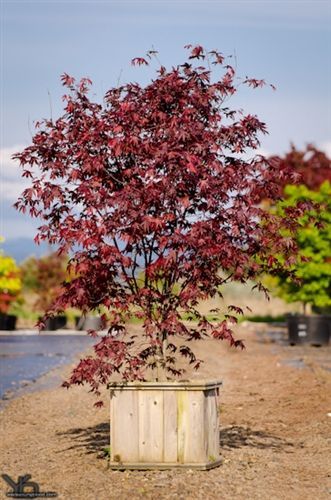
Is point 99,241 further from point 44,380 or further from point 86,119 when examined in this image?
point 44,380

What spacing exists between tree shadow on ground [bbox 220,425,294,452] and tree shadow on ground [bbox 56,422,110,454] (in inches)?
50.8

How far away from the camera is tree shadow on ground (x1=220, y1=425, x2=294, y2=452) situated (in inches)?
419

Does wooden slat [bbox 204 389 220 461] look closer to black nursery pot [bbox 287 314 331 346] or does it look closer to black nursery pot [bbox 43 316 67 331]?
black nursery pot [bbox 287 314 331 346]

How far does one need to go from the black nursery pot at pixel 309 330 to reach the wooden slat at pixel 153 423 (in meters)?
21.8

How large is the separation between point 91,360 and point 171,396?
2.73 ft

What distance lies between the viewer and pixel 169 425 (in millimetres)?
9039

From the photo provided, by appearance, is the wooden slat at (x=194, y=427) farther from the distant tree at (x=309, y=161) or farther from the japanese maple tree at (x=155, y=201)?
the distant tree at (x=309, y=161)

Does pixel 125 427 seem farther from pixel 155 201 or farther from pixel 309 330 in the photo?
pixel 309 330

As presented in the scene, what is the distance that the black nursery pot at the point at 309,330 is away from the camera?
30.5 meters

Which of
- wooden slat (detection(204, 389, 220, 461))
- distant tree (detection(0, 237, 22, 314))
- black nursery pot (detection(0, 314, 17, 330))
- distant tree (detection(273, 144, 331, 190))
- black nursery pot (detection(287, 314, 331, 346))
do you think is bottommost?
wooden slat (detection(204, 389, 220, 461))

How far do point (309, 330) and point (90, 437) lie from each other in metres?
20.0

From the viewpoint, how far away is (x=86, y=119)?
31.3 ft

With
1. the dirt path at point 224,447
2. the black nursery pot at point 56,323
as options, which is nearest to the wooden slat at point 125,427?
the dirt path at point 224,447

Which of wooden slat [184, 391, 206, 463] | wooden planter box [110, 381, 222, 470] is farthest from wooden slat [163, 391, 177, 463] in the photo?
wooden slat [184, 391, 206, 463]
